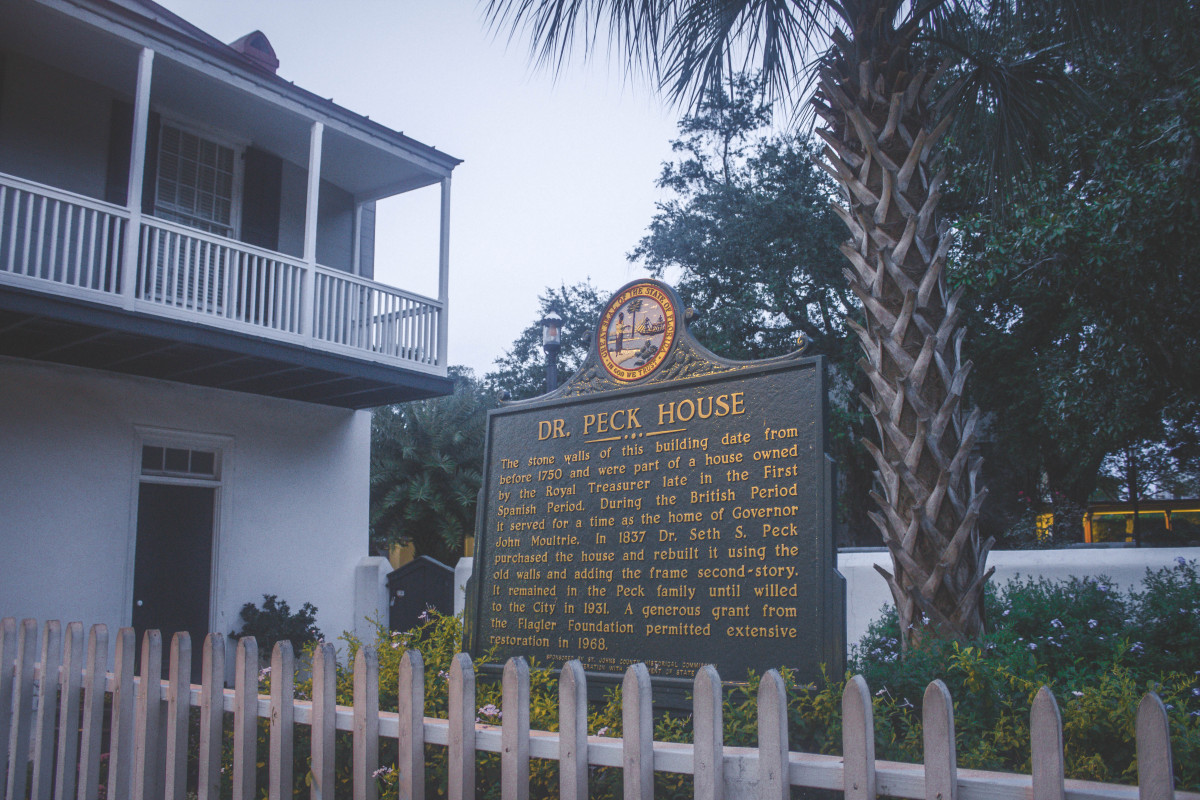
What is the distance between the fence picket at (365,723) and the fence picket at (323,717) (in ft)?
0.52

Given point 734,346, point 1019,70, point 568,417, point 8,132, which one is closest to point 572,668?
point 568,417

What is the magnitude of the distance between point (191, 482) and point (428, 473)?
13.0m

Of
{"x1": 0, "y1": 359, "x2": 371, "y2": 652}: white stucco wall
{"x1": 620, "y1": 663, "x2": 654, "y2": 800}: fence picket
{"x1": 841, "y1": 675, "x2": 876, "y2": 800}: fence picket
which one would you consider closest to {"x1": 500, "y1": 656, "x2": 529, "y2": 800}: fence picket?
{"x1": 620, "y1": 663, "x2": 654, "y2": 800}: fence picket

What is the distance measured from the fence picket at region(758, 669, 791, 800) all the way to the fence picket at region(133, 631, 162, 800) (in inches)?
104

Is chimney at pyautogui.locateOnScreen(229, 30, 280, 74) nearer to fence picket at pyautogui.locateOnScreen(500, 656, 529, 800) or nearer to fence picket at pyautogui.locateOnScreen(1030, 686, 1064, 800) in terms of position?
fence picket at pyautogui.locateOnScreen(500, 656, 529, 800)

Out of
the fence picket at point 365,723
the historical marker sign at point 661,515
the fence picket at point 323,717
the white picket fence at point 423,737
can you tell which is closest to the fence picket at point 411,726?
the white picket fence at point 423,737

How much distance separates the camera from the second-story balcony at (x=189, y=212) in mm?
8367

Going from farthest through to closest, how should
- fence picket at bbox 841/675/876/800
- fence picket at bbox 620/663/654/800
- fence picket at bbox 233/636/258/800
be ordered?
fence picket at bbox 233/636/258/800 → fence picket at bbox 620/663/654/800 → fence picket at bbox 841/675/876/800

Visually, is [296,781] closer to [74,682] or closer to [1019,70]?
[74,682]

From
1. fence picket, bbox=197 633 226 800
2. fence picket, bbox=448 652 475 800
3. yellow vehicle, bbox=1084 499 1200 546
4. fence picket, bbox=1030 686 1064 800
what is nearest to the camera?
fence picket, bbox=1030 686 1064 800

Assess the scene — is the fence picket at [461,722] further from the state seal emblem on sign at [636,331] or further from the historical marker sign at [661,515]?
the state seal emblem on sign at [636,331]

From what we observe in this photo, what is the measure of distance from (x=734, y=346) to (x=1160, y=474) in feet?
39.4

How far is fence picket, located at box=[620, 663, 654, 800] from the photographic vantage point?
8.29 feet

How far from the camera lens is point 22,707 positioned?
426 cm
